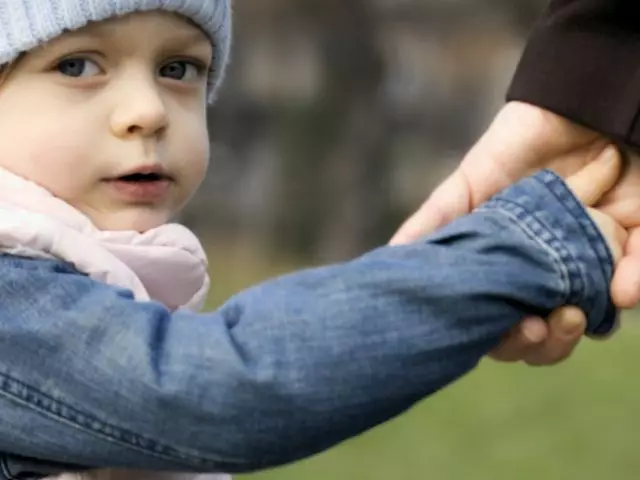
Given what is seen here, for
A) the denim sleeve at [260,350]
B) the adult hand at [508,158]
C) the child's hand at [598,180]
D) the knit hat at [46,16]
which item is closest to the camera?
the denim sleeve at [260,350]

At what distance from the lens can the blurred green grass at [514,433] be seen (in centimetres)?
368

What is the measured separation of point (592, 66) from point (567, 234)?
0.37 metres

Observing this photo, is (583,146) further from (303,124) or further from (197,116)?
(303,124)

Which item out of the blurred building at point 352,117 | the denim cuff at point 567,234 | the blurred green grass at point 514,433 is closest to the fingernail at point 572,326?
the denim cuff at point 567,234

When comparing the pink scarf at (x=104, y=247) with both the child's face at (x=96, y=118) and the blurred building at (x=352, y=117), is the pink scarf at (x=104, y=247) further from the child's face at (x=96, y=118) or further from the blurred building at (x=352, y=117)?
the blurred building at (x=352, y=117)

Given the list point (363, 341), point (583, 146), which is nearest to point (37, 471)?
point (363, 341)

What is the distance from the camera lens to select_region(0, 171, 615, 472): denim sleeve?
1035mm

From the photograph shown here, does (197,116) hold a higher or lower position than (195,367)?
higher

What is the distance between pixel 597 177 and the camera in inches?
53.6

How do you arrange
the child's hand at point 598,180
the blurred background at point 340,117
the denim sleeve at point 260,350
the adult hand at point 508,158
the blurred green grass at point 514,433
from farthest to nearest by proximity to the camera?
the blurred background at point 340,117, the blurred green grass at point 514,433, the adult hand at point 508,158, the child's hand at point 598,180, the denim sleeve at point 260,350

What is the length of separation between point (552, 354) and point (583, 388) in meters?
3.07

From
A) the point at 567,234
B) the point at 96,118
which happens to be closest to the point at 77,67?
the point at 96,118

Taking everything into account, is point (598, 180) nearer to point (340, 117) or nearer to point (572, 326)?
point (572, 326)

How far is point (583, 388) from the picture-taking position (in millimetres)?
4238
